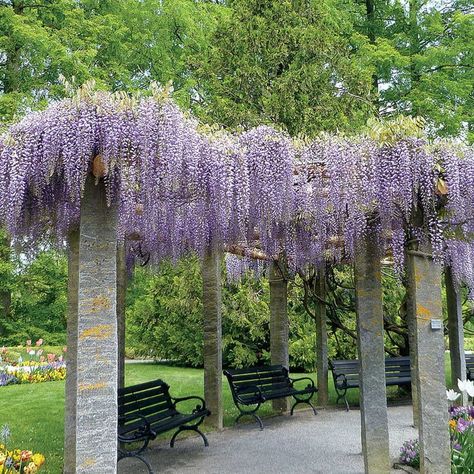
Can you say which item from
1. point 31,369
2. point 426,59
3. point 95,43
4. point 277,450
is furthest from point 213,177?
point 95,43

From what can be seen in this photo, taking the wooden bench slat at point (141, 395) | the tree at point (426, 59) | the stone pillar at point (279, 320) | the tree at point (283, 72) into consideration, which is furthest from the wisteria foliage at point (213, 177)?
the tree at point (426, 59)

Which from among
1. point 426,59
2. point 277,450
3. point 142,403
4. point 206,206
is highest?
point 426,59

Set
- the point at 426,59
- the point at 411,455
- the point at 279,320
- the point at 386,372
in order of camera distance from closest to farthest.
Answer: the point at 411,455, the point at 279,320, the point at 386,372, the point at 426,59

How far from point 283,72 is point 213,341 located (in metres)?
4.54

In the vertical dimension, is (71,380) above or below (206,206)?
below

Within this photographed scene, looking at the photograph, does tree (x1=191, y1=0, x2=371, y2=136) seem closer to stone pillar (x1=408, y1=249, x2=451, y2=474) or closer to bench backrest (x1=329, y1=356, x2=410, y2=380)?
bench backrest (x1=329, y1=356, x2=410, y2=380)

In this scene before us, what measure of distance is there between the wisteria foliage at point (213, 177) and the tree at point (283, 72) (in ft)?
10.8

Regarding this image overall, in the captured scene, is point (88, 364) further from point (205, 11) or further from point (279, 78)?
point (205, 11)

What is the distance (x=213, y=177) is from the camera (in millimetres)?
4426

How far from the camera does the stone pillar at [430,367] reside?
167 inches

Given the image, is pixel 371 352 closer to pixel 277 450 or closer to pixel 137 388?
pixel 277 450

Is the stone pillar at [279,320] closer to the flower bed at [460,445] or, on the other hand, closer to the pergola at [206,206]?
the pergola at [206,206]

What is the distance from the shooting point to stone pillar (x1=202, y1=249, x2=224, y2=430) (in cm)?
706

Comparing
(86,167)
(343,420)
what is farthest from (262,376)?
(86,167)
